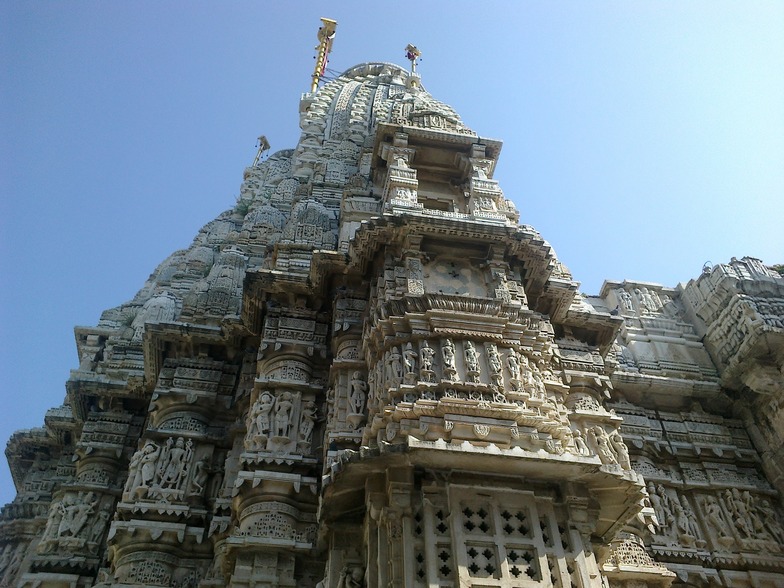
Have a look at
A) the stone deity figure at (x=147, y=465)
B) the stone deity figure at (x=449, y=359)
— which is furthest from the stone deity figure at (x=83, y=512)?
the stone deity figure at (x=449, y=359)

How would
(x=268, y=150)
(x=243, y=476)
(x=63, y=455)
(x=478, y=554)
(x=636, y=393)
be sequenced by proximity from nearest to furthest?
(x=478, y=554), (x=243, y=476), (x=636, y=393), (x=63, y=455), (x=268, y=150)

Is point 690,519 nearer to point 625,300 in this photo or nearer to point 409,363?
point 625,300

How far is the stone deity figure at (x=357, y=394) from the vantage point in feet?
34.2

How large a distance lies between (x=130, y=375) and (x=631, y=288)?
1242 cm

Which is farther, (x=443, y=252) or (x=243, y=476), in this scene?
(x=443, y=252)

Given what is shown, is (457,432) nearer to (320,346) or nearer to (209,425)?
(320,346)

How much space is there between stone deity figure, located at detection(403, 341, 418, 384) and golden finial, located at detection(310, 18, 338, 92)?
3046 centimetres

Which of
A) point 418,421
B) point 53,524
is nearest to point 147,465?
point 53,524

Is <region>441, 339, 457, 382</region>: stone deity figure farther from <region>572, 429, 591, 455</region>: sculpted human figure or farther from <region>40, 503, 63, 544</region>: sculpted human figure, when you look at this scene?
<region>40, 503, 63, 544</region>: sculpted human figure

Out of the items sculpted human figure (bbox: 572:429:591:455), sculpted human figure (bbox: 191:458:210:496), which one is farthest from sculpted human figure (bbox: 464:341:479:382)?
sculpted human figure (bbox: 191:458:210:496)

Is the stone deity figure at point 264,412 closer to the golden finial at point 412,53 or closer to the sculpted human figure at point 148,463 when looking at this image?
the sculpted human figure at point 148,463

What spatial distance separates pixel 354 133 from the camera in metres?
25.3

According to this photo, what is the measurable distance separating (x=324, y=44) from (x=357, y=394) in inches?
1324

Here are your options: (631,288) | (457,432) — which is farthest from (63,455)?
(631,288)
